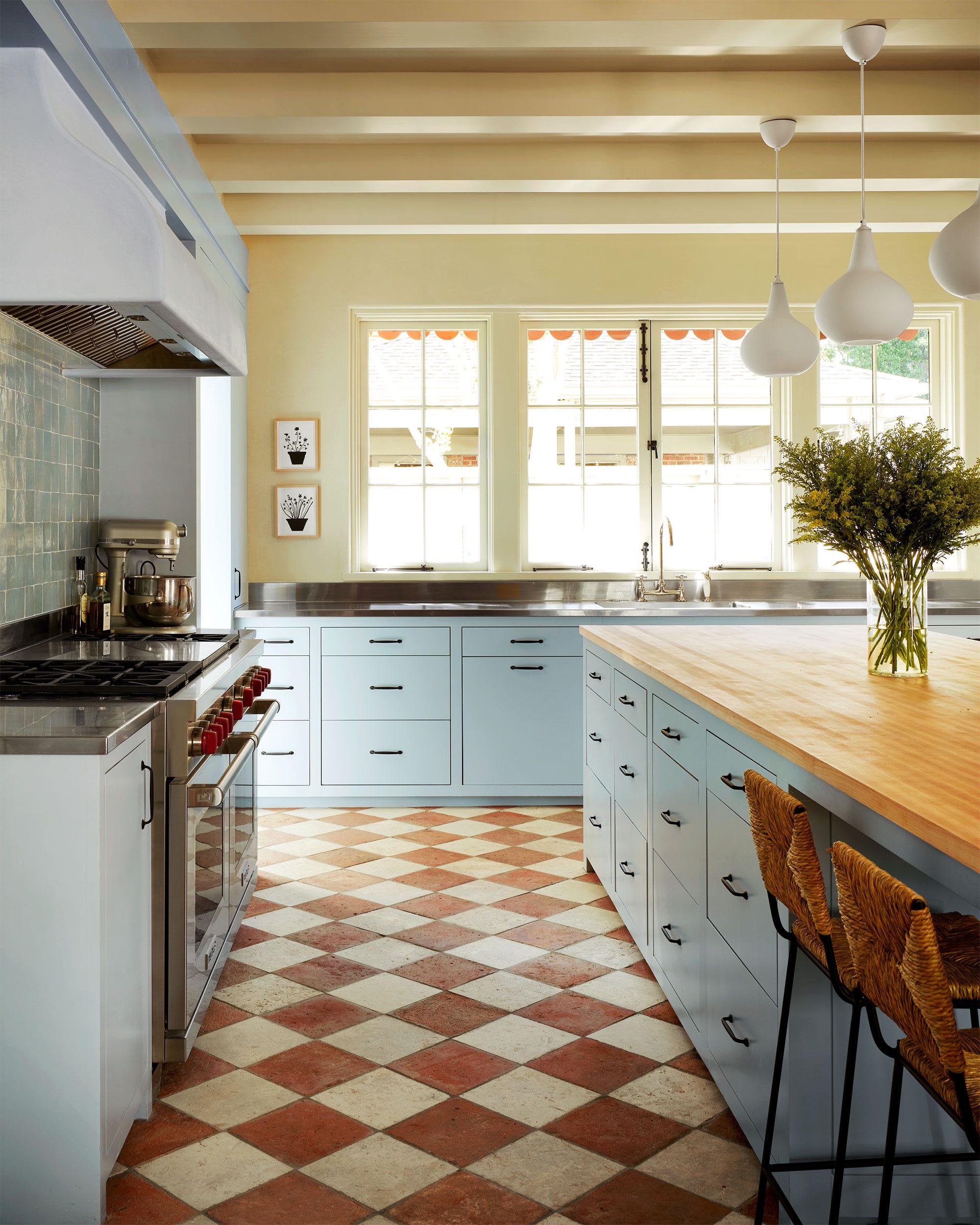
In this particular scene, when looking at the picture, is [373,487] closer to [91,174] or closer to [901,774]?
[91,174]

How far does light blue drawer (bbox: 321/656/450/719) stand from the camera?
5.00 m

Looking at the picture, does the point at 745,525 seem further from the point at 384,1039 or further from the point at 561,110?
the point at 384,1039

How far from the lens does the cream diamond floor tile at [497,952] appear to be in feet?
10.4

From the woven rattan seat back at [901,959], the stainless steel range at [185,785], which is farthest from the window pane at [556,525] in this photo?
the woven rattan seat back at [901,959]

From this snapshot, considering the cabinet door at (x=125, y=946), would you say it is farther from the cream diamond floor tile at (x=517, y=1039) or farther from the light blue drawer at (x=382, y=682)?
the light blue drawer at (x=382, y=682)

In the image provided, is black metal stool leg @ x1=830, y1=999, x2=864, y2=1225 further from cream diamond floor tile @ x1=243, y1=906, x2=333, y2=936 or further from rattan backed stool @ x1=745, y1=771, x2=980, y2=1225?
cream diamond floor tile @ x1=243, y1=906, x2=333, y2=936

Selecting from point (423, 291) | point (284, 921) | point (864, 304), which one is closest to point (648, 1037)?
point (284, 921)

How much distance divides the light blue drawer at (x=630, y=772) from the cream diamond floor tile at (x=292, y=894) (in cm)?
117

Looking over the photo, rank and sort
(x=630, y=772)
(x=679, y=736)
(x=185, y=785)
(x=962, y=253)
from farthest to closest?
(x=630, y=772) → (x=679, y=736) → (x=962, y=253) → (x=185, y=785)

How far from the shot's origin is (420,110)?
160 inches

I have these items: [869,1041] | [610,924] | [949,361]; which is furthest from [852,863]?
[949,361]

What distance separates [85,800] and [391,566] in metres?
3.85

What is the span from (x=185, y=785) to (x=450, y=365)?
12.2 ft

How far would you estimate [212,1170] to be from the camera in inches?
83.1
